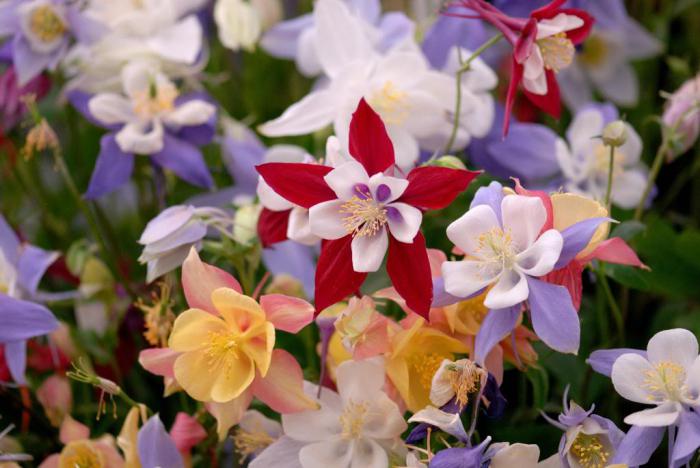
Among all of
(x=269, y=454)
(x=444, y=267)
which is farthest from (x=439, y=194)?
Result: (x=269, y=454)

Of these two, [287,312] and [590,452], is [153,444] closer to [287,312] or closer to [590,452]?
[287,312]

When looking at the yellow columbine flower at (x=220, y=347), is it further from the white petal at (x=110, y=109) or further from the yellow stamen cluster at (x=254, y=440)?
the white petal at (x=110, y=109)

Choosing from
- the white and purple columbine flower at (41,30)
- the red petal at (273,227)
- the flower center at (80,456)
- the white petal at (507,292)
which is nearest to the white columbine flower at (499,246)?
the white petal at (507,292)

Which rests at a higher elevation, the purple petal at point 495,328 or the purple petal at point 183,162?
the purple petal at point 495,328

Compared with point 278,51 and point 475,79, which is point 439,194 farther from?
point 278,51

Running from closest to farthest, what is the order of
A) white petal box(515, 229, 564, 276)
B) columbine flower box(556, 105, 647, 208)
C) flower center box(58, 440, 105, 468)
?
white petal box(515, 229, 564, 276)
flower center box(58, 440, 105, 468)
columbine flower box(556, 105, 647, 208)

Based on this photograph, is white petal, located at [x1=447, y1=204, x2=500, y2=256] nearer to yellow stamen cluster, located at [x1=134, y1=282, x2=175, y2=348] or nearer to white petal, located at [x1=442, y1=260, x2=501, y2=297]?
white petal, located at [x1=442, y1=260, x2=501, y2=297]

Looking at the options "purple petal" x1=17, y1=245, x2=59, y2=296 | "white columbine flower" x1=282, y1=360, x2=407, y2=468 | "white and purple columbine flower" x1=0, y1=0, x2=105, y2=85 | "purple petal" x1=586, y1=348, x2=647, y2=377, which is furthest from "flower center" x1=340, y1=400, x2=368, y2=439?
"white and purple columbine flower" x1=0, y1=0, x2=105, y2=85
